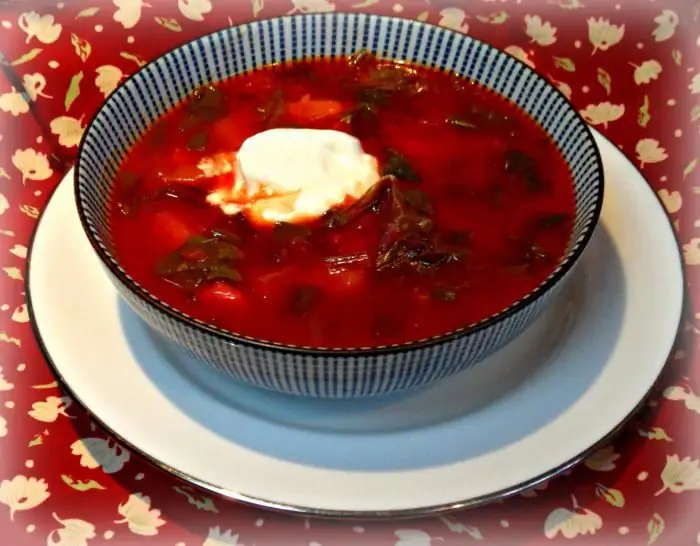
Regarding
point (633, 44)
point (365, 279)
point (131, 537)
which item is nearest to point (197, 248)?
point (365, 279)

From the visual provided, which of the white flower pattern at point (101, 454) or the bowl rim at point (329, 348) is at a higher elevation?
the bowl rim at point (329, 348)

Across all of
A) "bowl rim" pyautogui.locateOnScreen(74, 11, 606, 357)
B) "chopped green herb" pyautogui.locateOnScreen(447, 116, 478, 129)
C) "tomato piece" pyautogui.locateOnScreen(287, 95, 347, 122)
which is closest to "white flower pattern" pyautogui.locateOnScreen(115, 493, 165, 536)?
"bowl rim" pyautogui.locateOnScreen(74, 11, 606, 357)

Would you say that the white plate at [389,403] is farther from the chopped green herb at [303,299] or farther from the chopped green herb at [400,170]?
the chopped green herb at [400,170]

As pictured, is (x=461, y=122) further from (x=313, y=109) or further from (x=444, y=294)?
(x=444, y=294)

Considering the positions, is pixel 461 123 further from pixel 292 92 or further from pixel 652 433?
pixel 652 433

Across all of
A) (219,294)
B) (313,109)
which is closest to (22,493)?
(219,294)

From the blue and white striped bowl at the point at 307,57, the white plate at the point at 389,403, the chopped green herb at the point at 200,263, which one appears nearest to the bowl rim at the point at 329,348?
the blue and white striped bowl at the point at 307,57
